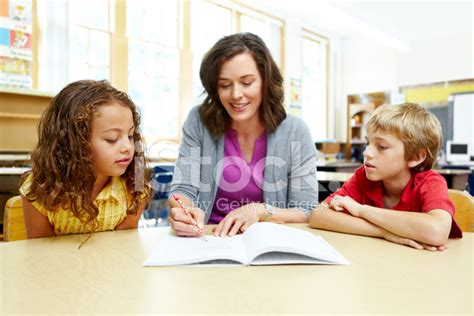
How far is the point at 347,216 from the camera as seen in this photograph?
3.48ft

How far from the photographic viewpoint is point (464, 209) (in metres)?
1.21

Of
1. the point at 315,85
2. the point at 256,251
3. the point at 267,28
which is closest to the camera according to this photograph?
the point at 256,251

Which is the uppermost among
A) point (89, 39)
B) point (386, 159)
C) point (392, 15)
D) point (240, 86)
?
point (392, 15)

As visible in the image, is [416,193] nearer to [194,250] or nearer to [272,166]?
[272,166]

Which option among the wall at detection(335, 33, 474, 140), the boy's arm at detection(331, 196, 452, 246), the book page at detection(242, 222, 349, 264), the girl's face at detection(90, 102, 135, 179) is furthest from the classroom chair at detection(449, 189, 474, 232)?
the wall at detection(335, 33, 474, 140)

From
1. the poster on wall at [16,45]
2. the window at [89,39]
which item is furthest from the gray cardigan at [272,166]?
the window at [89,39]

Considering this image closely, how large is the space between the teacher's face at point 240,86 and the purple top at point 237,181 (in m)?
0.15

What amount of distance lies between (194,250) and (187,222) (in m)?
0.19

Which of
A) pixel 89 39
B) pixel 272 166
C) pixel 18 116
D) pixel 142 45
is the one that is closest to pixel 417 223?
pixel 272 166

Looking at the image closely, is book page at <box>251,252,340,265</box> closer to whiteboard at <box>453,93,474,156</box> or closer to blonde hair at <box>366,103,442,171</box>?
blonde hair at <box>366,103,442,171</box>

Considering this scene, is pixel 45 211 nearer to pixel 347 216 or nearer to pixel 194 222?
pixel 194 222

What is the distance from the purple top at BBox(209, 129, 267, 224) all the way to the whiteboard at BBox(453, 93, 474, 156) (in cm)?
645

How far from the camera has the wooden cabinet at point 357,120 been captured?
7965 mm

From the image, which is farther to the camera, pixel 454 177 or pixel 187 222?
pixel 454 177
